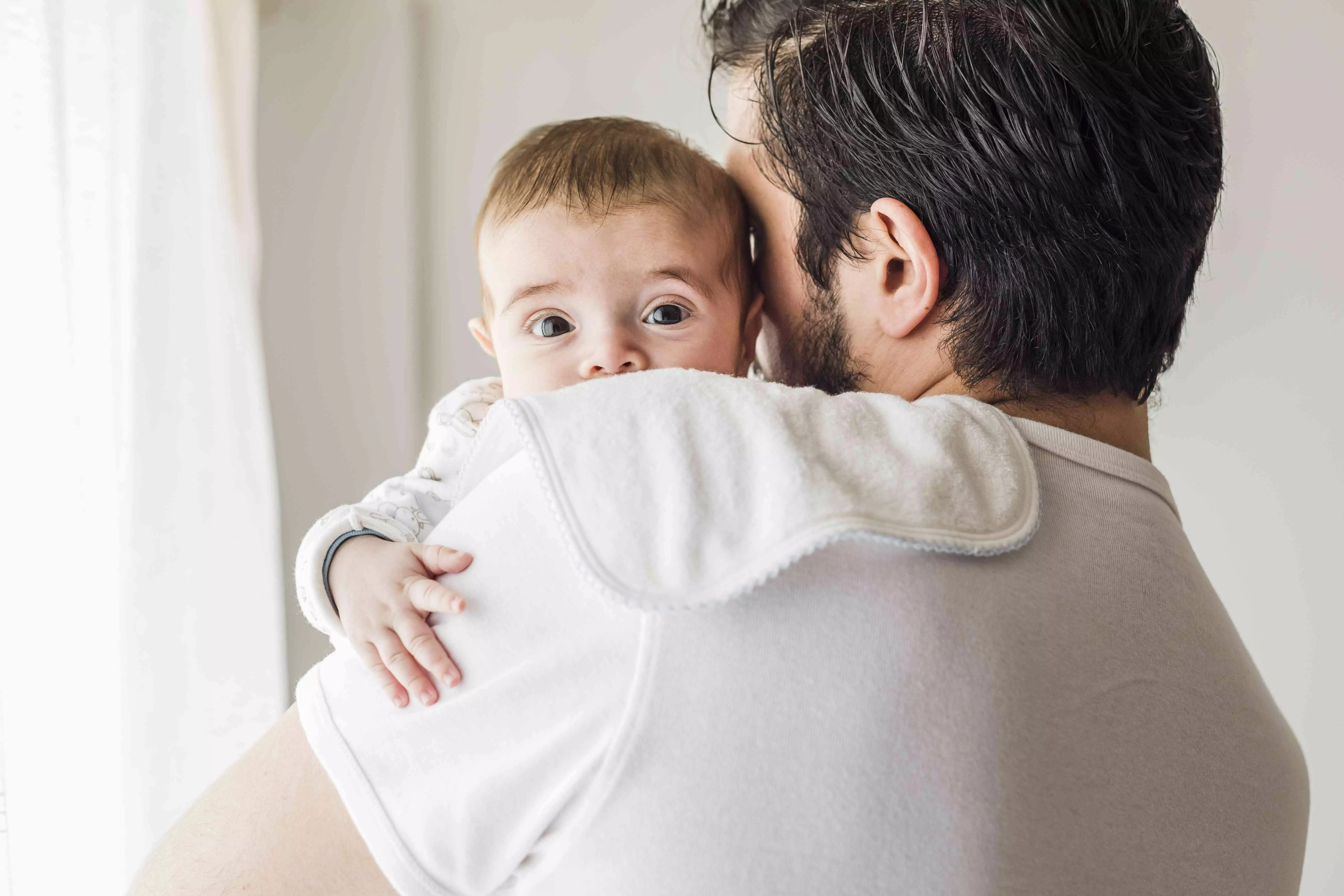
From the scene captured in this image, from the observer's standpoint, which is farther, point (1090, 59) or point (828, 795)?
point (1090, 59)

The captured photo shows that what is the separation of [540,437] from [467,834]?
0.26 metres

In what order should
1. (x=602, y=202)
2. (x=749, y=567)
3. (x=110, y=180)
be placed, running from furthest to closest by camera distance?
(x=110, y=180) → (x=602, y=202) → (x=749, y=567)

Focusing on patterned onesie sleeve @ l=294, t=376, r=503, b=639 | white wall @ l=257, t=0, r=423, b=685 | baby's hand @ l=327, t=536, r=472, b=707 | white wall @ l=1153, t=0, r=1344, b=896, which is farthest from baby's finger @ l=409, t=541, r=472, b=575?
white wall @ l=1153, t=0, r=1344, b=896

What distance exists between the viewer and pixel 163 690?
142 centimetres

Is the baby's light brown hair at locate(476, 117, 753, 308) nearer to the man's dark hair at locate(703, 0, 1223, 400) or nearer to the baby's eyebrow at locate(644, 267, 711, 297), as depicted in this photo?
the baby's eyebrow at locate(644, 267, 711, 297)

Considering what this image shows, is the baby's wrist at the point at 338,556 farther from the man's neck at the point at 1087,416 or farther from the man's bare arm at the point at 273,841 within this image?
the man's neck at the point at 1087,416

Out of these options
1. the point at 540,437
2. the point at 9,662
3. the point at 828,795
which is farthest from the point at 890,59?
the point at 9,662

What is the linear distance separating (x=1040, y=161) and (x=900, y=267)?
0.15m

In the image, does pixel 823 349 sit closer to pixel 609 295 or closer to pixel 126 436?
pixel 609 295

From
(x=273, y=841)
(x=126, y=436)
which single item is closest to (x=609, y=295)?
(x=273, y=841)

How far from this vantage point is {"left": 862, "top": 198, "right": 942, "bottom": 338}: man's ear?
33.2 inches


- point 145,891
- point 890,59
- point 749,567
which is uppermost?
point 890,59

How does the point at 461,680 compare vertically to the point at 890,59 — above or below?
below

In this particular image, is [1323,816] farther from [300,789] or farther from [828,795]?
[300,789]
